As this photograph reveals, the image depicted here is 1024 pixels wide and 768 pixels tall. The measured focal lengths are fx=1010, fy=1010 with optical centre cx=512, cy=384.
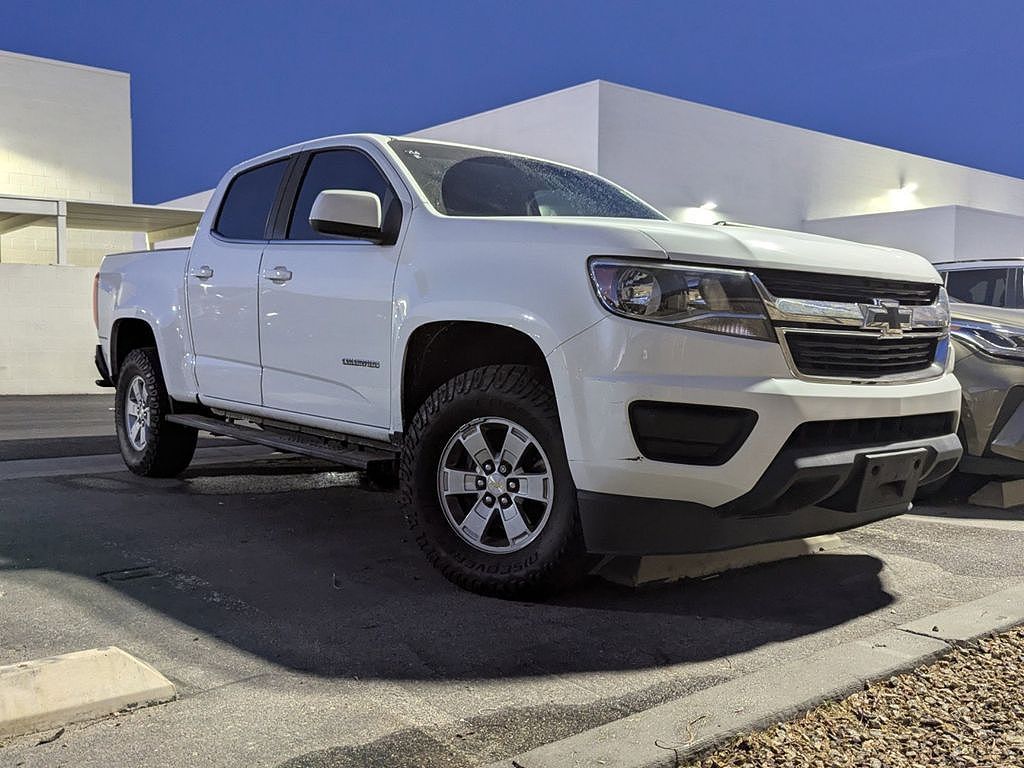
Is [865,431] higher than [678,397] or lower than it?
lower

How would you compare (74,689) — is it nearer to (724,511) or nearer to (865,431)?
(724,511)

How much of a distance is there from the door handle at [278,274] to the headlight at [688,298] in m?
2.02

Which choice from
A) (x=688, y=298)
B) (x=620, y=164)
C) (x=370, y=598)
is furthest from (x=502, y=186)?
(x=620, y=164)

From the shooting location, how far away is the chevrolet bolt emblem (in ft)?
12.5

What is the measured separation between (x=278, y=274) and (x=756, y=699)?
3.16 meters

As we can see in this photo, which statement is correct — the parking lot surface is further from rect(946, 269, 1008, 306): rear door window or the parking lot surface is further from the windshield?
rect(946, 269, 1008, 306): rear door window

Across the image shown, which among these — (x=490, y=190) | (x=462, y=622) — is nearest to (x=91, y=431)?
(x=490, y=190)

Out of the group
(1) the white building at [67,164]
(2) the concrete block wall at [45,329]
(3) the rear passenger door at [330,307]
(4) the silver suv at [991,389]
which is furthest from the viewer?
(1) the white building at [67,164]

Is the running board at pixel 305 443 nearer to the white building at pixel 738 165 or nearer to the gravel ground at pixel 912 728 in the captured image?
the gravel ground at pixel 912 728

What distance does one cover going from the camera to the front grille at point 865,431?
139 inches

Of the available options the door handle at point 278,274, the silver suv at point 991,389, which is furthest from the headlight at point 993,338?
the door handle at point 278,274

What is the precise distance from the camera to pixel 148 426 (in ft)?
21.3

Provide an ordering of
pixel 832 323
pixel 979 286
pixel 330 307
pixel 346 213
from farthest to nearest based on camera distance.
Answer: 1. pixel 979 286
2. pixel 330 307
3. pixel 346 213
4. pixel 832 323

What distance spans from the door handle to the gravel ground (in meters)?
3.19
